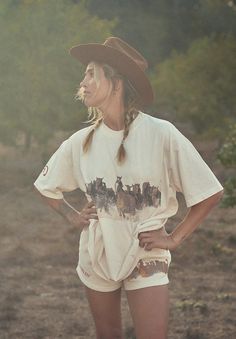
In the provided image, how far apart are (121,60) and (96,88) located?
138 millimetres

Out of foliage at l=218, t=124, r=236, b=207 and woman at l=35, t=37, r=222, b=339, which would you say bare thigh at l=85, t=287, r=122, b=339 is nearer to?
woman at l=35, t=37, r=222, b=339

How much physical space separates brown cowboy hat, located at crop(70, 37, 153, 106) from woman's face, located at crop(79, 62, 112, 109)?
4 centimetres

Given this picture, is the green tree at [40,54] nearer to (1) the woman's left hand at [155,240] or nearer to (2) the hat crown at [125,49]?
(2) the hat crown at [125,49]

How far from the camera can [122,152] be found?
9.71 ft

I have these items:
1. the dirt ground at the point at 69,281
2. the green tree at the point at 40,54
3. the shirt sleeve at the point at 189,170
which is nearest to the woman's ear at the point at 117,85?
the shirt sleeve at the point at 189,170

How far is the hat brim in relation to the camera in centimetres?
302

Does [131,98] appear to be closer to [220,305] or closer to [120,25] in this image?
[220,305]

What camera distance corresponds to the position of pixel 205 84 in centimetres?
2025

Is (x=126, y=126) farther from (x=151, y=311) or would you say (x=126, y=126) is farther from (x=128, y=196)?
(x=151, y=311)

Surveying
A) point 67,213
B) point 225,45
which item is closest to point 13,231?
point 67,213

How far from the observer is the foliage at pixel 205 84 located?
20062mm

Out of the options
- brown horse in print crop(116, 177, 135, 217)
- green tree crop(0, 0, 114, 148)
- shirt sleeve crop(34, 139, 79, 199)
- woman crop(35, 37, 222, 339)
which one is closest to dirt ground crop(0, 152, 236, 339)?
shirt sleeve crop(34, 139, 79, 199)

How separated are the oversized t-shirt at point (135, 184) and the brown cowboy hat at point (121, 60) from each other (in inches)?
3.7

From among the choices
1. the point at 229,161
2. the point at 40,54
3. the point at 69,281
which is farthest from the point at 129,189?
the point at 40,54
